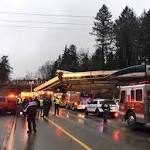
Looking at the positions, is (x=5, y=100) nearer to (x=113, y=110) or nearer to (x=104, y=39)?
(x=113, y=110)

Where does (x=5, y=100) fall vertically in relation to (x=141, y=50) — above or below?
below

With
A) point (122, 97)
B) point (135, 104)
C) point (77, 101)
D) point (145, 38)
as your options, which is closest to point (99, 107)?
point (122, 97)

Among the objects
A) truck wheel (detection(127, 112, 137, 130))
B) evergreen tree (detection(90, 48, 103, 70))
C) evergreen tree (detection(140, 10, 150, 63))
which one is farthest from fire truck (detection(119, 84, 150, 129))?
evergreen tree (detection(90, 48, 103, 70))

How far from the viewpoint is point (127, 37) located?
403 ft

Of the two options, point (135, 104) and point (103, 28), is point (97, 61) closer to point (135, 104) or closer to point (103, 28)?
point (103, 28)

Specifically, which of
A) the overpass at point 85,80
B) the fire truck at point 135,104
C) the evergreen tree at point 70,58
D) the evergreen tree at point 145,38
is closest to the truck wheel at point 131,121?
the fire truck at point 135,104

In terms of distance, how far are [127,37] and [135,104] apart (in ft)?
310

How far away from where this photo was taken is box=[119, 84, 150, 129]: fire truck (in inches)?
1093

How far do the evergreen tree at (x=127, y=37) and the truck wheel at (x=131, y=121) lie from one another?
285 feet

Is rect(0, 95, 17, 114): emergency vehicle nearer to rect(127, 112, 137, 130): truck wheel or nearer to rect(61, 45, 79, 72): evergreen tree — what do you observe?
rect(127, 112, 137, 130): truck wheel

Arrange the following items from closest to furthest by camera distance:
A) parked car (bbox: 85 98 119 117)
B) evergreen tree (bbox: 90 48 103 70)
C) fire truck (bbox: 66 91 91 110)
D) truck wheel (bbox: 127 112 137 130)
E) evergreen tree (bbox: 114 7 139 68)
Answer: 1. truck wheel (bbox: 127 112 137 130)
2. parked car (bbox: 85 98 119 117)
3. fire truck (bbox: 66 91 91 110)
4. evergreen tree (bbox: 114 7 139 68)
5. evergreen tree (bbox: 90 48 103 70)

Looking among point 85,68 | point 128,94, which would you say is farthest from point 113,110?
point 85,68

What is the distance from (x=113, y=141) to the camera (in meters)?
21.7

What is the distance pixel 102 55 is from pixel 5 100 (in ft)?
297
